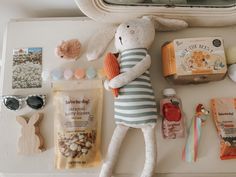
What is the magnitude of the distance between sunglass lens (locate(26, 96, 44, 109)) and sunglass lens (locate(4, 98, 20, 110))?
0.09ft

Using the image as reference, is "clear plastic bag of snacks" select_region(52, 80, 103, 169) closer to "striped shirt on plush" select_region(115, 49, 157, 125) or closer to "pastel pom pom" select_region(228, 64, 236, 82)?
"striped shirt on plush" select_region(115, 49, 157, 125)

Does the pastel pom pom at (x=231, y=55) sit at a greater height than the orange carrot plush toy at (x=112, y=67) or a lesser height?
greater

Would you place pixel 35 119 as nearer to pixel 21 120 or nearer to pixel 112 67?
pixel 21 120

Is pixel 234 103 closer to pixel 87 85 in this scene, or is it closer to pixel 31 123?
pixel 87 85

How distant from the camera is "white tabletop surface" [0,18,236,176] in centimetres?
69

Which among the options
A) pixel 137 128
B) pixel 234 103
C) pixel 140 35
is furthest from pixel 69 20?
pixel 234 103

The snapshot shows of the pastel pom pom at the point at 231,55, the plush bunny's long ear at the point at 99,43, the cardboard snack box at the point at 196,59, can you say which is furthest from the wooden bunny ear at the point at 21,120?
the pastel pom pom at the point at 231,55

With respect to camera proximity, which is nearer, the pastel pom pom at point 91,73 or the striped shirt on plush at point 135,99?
the striped shirt on plush at point 135,99

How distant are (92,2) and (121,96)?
0.25 metres

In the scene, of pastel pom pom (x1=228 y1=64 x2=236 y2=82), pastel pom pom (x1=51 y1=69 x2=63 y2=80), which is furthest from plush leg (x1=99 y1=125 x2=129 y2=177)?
pastel pom pom (x1=228 y1=64 x2=236 y2=82)

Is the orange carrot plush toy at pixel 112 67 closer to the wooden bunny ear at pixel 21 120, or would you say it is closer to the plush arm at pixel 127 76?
the plush arm at pixel 127 76

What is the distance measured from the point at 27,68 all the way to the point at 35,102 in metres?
0.10

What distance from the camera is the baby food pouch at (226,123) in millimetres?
682

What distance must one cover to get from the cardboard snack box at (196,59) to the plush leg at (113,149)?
0.19 meters
